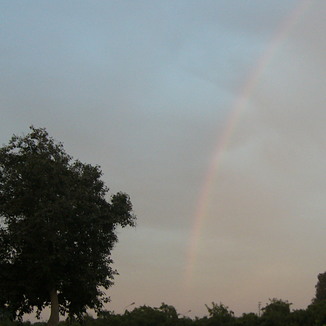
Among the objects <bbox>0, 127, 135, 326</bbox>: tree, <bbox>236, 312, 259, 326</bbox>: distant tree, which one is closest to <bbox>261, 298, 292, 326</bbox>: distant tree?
<bbox>236, 312, 259, 326</bbox>: distant tree

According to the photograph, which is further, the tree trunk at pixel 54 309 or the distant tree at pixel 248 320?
the distant tree at pixel 248 320

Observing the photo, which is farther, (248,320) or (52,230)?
(248,320)

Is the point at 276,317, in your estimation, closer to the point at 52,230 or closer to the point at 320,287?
the point at 52,230

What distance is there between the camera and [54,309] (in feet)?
117

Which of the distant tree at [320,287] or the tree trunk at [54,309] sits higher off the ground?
the distant tree at [320,287]

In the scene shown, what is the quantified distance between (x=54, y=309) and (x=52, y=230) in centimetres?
681

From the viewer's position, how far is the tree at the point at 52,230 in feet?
109

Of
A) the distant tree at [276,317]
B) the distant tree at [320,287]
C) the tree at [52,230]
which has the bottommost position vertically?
the distant tree at [276,317]

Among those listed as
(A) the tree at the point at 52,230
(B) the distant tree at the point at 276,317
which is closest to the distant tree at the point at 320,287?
(B) the distant tree at the point at 276,317

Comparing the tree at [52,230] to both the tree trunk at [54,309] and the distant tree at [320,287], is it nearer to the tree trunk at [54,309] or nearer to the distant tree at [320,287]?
the tree trunk at [54,309]

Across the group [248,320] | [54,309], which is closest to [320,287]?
[248,320]

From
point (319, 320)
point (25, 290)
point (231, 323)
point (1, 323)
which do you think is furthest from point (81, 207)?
point (1, 323)

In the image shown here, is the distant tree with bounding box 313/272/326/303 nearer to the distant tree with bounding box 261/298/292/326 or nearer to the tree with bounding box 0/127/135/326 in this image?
the distant tree with bounding box 261/298/292/326

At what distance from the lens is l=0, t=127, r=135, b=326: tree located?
109 ft
